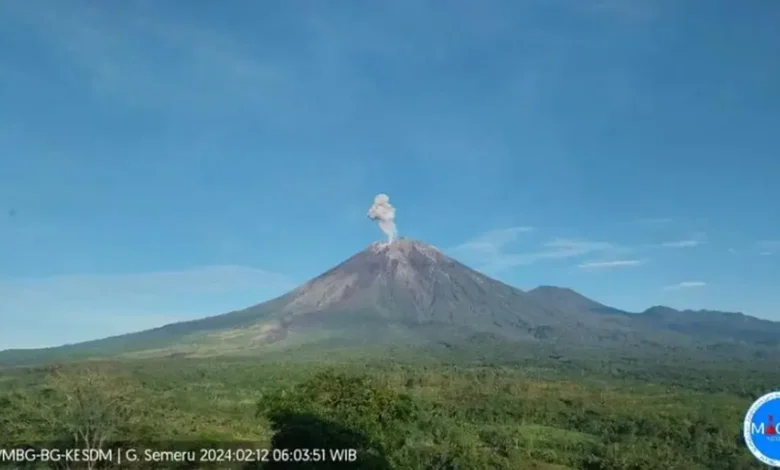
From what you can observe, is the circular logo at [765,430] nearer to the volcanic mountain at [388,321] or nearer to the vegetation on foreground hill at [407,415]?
the vegetation on foreground hill at [407,415]

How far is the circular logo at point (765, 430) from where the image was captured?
4.38 m

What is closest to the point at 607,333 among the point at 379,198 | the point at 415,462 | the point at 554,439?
the point at 379,198

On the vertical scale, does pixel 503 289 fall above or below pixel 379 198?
below

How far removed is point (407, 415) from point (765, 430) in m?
25.4

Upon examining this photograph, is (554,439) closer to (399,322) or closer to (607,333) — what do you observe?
(399,322)

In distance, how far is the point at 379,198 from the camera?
150625 mm

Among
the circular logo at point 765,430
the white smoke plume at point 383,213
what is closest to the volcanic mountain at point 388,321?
the white smoke plume at point 383,213

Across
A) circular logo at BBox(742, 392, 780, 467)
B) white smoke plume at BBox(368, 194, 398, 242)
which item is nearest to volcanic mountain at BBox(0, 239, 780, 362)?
white smoke plume at BBox(368, 194, 398, 242)

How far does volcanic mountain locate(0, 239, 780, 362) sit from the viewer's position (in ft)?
442

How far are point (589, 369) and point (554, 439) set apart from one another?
6121cm

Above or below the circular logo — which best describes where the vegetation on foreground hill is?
below

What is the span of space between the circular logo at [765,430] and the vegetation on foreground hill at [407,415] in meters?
15.9

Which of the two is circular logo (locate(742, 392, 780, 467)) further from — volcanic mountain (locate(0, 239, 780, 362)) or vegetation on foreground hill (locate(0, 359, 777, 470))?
volcanic mountain (locate(0, 239, 780, 362))

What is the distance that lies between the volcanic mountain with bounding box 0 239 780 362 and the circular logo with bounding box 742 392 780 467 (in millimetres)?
116414
